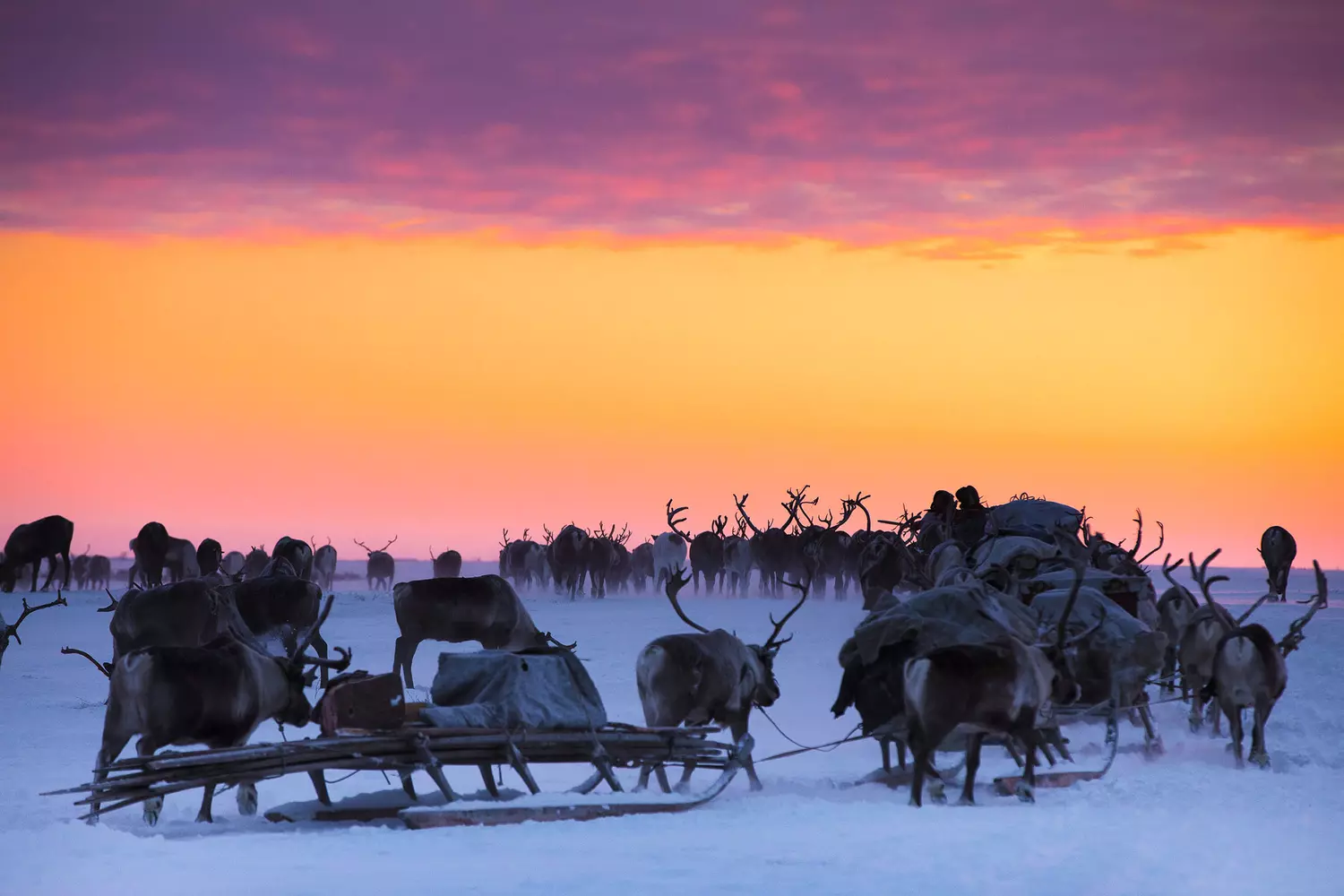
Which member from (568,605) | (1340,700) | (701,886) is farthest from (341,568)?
(701,886)

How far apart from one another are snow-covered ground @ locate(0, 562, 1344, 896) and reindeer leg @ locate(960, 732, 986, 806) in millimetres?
259

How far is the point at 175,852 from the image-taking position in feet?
41.4

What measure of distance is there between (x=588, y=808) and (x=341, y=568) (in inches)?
6573

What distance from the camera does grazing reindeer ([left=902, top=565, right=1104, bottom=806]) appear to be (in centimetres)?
1503

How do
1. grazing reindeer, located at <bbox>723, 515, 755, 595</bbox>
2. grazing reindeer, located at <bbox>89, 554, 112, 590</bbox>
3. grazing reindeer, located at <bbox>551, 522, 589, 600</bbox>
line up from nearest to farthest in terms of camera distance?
grazing reindeer, located at <bbox>551, 522, 589, 600</bbox> → grazing reindeer, located at <bbox>723, 515, 755, 595</bbox> → grazing reindeer, located at <bbox>89, 554, 112, 590</bbox>

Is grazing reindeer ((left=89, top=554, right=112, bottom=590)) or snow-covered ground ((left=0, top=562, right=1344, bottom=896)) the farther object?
grazing reindeer ((left=89, top=554, right=112, bottom=590))

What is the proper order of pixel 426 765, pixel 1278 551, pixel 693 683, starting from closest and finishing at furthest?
pixel 426 765 < pixel 693 683 < pixel 1278 551

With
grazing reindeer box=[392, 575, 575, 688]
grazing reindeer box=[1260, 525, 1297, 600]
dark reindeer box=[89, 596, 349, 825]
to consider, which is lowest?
dark reindeer box=[89, 596, 349, 825]

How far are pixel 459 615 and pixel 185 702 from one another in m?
11.8

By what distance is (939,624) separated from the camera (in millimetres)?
17781

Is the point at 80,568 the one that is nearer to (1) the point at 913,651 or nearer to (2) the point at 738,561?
(2) the point at 738,561

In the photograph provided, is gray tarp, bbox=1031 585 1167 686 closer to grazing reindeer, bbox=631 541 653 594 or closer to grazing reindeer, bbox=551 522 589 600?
grazing reindeer, bbox=551 522 589 600

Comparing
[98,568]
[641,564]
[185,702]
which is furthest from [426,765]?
[98,568]

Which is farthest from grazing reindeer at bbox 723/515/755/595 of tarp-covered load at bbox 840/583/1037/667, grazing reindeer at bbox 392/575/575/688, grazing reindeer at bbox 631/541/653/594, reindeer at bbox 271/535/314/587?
tarp-covered load at bbox 840/583/1037/667
